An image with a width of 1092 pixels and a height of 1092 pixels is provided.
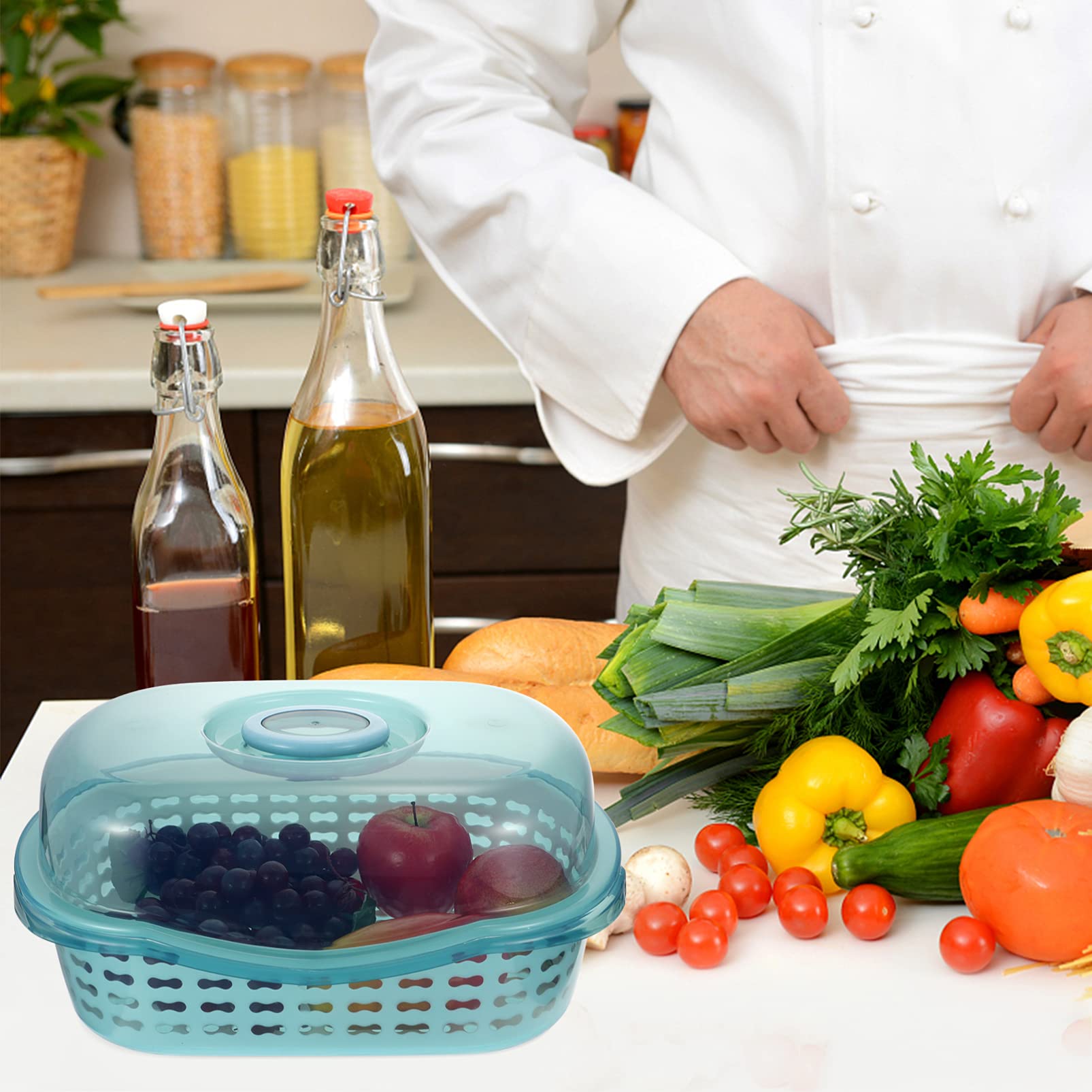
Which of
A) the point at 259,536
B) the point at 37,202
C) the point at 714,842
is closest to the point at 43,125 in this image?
the point at 37,202

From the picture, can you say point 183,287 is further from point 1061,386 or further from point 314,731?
point 314,731

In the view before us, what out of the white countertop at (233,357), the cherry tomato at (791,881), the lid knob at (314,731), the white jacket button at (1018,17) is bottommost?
the white countertop at (233,357)

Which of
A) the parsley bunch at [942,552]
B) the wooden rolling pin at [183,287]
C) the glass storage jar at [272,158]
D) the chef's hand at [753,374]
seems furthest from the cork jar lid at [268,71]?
the parsley bunch at [942,552]

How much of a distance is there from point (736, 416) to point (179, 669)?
467mm

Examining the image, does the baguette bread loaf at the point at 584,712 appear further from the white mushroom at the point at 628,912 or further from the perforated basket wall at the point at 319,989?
the perforated basket wall at the point at 319,989

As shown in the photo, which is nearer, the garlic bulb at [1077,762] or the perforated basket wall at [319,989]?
the perforated basket wall at [319,989]

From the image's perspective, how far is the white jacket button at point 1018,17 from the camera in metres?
0.95

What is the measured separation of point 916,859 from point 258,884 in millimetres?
321

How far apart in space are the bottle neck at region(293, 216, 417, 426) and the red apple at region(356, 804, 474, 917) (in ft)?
1.02

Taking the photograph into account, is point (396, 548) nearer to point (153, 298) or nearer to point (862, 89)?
point (862, 89)

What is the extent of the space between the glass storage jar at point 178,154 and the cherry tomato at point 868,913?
5.63 ft

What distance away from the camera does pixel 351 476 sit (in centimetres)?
77

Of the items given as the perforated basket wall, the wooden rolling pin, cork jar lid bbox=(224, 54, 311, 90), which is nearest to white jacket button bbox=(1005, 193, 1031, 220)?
the perforated basket wall

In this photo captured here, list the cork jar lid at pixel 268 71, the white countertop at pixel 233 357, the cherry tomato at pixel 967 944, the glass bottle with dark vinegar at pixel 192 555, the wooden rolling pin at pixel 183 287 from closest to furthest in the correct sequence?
1. the cherry tomato at pixel 967 944
2. the glass bottle with dark vinegar at pixel 192 555
3. the white countertop at pixel 233 357
4. the wooden rolling pin at pixel 183 287
5. the cork jar lid at pixel 268 71
